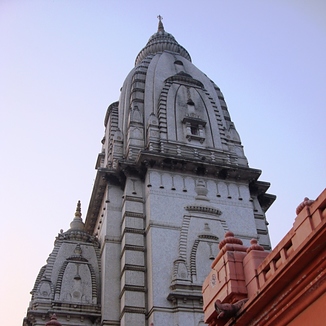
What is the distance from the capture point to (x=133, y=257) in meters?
17.9

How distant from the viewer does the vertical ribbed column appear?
1652 cm

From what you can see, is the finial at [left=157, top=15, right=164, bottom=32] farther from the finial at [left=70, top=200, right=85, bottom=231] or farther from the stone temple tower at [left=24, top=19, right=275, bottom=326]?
the finial at [left=70, top=200, right=85, bottom=231]

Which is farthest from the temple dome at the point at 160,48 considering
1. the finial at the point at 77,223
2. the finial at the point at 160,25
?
the finial at the point at 77,223

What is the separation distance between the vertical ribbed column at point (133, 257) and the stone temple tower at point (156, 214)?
37 millimetres

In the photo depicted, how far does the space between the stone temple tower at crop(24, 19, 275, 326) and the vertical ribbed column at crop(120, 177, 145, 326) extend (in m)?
0.04

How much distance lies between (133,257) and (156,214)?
1.84 metres

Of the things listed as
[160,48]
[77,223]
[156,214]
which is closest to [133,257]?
[156,214]

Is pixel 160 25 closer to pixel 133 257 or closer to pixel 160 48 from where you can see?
pixel 160 48

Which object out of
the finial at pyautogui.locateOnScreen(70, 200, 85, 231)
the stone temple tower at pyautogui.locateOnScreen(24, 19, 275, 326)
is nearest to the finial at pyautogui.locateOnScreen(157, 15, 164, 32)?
the stone temple tower at pyautogui.locateOnScreen(24, 19, 275, 326)

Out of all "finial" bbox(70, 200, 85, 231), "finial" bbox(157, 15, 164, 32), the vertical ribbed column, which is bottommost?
the vertical ribbed column

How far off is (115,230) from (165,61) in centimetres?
1147

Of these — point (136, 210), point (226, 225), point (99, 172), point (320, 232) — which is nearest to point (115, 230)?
point (136, 210)

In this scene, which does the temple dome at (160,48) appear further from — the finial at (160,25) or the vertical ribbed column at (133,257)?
the vertical ribbed column at (133,257)

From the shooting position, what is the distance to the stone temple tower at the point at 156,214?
17031 mm
